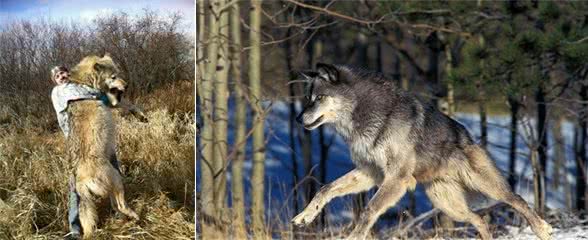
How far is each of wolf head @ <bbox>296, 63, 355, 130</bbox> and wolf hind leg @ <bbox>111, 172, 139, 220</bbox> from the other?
97cm

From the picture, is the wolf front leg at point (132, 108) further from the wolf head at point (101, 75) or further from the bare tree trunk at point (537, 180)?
the bare tree trunk at point (537, 180)

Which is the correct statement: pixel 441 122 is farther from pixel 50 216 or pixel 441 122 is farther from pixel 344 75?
pixel 50 216

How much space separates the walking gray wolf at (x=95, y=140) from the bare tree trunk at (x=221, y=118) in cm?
217

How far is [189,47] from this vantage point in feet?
14.8

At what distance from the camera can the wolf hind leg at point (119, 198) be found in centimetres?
421

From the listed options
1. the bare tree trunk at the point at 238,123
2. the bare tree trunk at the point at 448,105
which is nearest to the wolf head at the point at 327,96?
the bare tree trunk at the point at 238,123

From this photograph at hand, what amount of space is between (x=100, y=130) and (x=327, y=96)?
109 cm

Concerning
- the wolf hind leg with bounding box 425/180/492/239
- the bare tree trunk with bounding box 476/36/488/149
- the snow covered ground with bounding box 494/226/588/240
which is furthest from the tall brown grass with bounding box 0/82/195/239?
the bare tree trunk with bounding box 476/36/488/149

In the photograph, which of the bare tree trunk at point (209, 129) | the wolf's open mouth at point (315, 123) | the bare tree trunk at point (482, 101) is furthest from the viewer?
the bare tree trunk at point (482, 101)

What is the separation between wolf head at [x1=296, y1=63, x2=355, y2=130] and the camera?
397 cm

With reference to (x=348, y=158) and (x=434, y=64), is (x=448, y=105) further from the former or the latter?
(x=348, y=158)

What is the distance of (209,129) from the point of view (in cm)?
658

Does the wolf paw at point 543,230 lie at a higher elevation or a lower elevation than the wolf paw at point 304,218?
lower

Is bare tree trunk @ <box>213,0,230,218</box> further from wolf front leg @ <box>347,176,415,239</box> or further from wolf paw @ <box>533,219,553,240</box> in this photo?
wolf paw @ <box>533,219,553,240</box>
